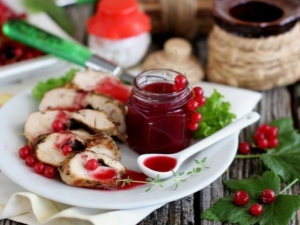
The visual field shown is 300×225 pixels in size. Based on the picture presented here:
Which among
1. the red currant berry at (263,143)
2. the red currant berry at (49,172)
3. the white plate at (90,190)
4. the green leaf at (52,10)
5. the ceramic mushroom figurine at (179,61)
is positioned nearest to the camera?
the white plate at (90,190)

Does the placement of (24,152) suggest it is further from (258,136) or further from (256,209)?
(258,136)

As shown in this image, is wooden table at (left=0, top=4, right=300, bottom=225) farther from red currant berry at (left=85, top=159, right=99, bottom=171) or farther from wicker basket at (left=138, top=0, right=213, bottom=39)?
red currant berry at (left=85, top=159, right=99, bottom=171)

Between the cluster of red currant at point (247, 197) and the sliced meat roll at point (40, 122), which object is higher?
the sliced meat roll at point (40, 122)

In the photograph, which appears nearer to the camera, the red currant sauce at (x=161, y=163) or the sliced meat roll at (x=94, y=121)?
the red currant sauce at (x=161, y=163)

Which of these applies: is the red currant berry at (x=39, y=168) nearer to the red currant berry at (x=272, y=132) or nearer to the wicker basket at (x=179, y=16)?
the red currant berry at (x=272, y=132)

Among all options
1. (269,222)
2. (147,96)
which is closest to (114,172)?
(147,96)

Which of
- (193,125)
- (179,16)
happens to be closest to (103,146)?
(193,125)

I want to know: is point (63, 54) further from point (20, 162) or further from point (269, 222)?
point (269, 222)

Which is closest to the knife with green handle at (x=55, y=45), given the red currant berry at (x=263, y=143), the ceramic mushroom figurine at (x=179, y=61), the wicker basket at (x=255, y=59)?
the ceramic mushroom figurine at (x=179, y=61)
